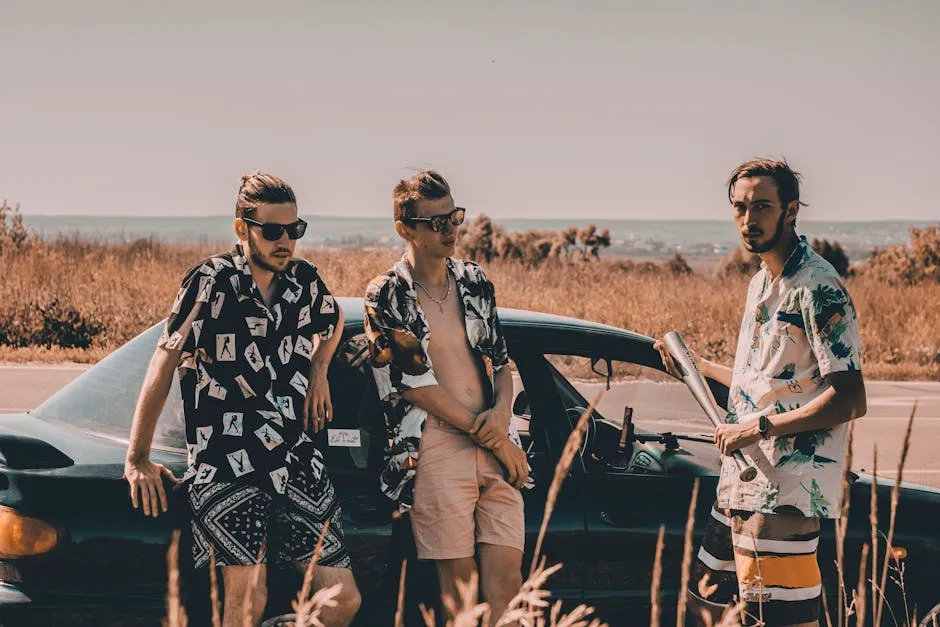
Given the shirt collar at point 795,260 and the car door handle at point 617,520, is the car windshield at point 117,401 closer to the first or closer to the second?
the car door handle at point 617,520

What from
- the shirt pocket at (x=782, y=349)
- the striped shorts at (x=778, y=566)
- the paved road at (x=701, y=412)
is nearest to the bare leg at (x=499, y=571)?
the striped shorts at (x=778, y=566)

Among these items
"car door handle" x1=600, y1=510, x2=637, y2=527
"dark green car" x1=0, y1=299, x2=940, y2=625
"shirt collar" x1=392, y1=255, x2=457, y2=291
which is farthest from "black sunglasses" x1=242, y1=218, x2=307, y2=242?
"car door handle" x1=600, y1=510, x2=637, y2=527

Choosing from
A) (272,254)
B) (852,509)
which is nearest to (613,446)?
(852,509)

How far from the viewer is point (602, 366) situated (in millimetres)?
4316

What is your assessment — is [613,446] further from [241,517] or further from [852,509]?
[241,517]

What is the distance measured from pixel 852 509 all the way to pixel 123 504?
2.61m

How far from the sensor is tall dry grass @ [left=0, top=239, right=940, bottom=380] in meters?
15.6

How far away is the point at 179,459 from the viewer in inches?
142

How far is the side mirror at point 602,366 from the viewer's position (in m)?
4.31

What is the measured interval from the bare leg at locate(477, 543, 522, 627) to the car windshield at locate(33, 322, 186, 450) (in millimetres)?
1064

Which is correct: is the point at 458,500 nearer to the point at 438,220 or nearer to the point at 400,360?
the point at 400,360

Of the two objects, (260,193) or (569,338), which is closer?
(260,193)

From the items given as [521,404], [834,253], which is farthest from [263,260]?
[834,253]

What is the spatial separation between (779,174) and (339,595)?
1881 millimetres
